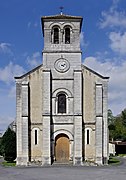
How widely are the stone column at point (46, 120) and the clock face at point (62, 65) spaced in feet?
5.12

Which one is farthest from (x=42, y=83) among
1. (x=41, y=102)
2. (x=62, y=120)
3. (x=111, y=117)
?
(x=111, y=117)

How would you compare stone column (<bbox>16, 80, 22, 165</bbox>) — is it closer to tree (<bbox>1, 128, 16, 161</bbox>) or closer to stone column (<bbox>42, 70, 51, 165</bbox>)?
stone column (<bbox>42, 70, 51, 165</bbox>)

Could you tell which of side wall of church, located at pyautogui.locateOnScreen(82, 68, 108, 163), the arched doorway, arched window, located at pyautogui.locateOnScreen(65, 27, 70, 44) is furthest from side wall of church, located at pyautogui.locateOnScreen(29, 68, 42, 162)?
side wall of church, located at pyautogui.locateOnScreen(82, 68, 108, 163)

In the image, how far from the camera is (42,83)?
41938 mm

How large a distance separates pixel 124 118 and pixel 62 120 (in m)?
51.3

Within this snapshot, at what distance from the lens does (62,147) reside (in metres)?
41.6

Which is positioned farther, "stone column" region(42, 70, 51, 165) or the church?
the church

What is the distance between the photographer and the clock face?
42281mm

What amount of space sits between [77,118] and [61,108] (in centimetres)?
220

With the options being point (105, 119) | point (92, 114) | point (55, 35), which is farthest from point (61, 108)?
point (55, 35)

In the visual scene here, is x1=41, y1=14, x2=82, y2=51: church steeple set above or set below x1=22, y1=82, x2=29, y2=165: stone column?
above

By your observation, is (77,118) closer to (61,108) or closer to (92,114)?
(92,114)

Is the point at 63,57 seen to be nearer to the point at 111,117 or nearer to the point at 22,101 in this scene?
the point at 22,101

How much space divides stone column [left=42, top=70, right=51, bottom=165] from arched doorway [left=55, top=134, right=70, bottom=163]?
1308 mm
